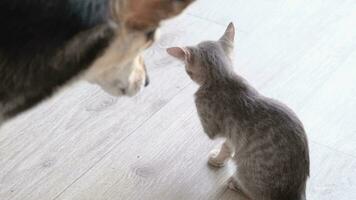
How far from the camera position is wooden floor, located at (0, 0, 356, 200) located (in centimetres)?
167

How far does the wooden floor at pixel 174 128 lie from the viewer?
1670mm

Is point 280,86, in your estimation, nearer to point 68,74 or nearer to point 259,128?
point 259,128

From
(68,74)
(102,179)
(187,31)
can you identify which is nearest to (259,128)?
(102,179)

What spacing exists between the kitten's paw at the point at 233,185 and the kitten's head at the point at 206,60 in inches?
11.3

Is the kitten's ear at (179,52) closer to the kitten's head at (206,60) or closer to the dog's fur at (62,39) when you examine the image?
the kitten's head at (206,60)

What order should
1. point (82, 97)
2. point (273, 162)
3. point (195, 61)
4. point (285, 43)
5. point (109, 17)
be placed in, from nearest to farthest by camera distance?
point (109, 17)
point (273, 162)
point (195, 61)
point (82, 97)
point (285, 43)

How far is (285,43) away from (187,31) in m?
0.37

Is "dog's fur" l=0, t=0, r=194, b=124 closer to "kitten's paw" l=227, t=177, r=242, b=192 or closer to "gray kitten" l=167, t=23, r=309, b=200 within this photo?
"gray kitten" l=167, t=23, r=309, b=200

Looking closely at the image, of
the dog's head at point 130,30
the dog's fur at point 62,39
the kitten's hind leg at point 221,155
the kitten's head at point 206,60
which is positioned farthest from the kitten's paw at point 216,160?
the dog's fur at point 62,39

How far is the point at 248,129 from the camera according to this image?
59.5 inches

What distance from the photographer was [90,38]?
102cm

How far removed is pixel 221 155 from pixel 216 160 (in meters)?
0.02

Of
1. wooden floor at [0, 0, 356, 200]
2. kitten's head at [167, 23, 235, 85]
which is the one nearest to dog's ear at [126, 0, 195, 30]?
wooden floor at [0, 0, 356, 200]

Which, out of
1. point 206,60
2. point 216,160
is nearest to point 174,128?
point 216,160
